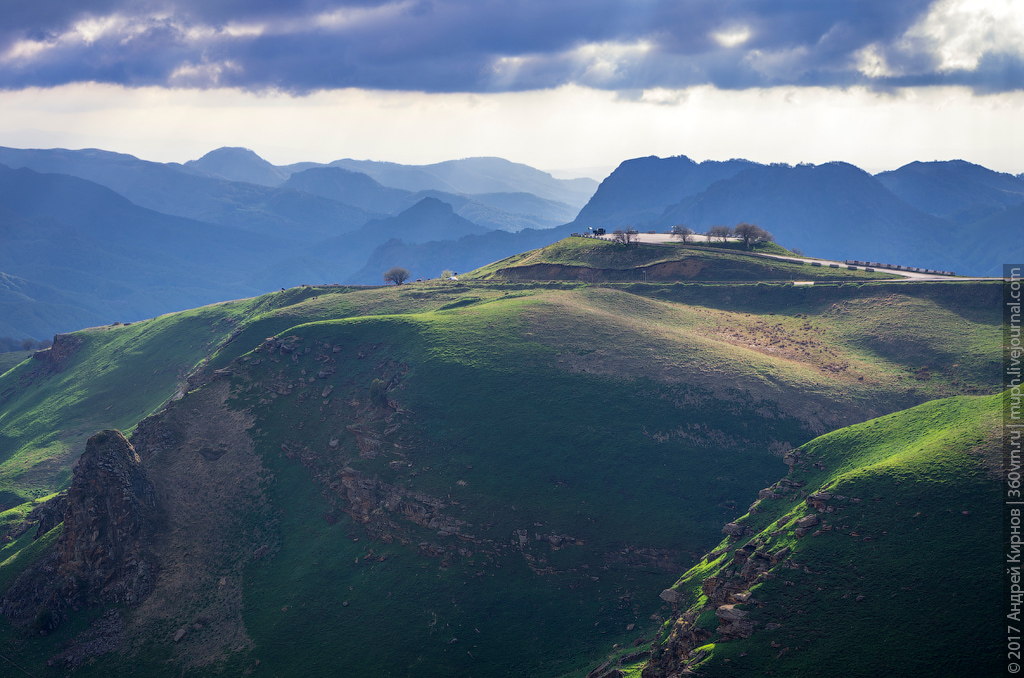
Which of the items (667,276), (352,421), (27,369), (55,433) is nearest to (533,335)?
(352,421)

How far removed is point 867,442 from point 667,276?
77852 millimetres

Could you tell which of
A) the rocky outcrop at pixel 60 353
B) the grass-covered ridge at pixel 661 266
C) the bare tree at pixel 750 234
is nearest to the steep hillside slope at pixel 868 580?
the grass-covered ridge at pixel 661 266

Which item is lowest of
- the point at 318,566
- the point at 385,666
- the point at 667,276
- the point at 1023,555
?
the point at 385,666

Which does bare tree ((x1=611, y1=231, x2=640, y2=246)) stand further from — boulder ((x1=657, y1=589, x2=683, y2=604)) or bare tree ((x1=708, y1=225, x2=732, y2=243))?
boulder ((x1=657, y1=589, x2=683, y2=604))

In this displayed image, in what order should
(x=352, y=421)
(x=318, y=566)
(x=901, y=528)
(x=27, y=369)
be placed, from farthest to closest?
(x=27, y=369) < (x=352, y=421) < (x=318, y=566) < (x=901, y=528)

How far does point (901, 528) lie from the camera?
50.9 metres

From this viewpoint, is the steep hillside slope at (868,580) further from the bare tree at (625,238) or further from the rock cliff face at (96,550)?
the bare tree at (625,238)

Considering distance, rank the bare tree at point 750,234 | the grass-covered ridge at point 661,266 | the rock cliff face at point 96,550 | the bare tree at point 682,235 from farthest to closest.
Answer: the bare tree at point 682,235 → the bare tree at point 750,234 → the grass-covered ridge at point 661,266 → the rock cliff face at point 96,550

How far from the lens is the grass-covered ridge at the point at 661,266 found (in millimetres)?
137500

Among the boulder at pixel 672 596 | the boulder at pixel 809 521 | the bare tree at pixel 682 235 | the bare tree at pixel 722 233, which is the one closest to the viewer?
the boulder at pixel 809 521

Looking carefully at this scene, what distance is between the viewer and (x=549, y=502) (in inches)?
3174

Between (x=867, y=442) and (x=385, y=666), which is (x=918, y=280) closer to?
(x=867, y=442)

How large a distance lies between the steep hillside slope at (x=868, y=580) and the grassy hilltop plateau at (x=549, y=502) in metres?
0.20

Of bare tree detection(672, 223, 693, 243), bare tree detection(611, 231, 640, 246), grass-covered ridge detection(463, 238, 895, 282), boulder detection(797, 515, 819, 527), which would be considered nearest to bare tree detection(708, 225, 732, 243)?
bare tree detection(672, 223, 693, 243)
